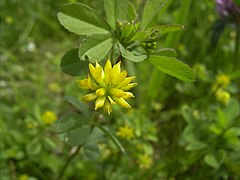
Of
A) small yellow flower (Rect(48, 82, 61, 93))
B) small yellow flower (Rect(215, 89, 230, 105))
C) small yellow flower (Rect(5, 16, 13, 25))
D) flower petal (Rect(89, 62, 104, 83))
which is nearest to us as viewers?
flower petal (Rect(89, 62, 104, 83))

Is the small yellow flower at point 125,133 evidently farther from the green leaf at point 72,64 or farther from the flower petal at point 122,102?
the flower petal at point 122,102

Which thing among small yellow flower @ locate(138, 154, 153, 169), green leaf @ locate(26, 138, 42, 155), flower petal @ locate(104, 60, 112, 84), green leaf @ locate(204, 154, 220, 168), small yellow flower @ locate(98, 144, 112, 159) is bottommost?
→ small yellow flower @ locate(138, 154, 153, 169)

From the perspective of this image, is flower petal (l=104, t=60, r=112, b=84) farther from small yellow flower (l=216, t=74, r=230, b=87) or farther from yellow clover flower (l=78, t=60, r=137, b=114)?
small yellow flower (l=216, t=74, r=230, b=87)

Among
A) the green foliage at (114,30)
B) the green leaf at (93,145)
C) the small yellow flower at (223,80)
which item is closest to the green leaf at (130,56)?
the green foliage at (114,30)

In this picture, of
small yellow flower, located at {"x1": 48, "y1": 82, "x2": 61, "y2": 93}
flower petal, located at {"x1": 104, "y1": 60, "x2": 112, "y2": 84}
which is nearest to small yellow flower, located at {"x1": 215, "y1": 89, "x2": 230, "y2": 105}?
small yellow flower, located at {"x1": 48, "y1": 82, "x2": 61, "y2": 93}

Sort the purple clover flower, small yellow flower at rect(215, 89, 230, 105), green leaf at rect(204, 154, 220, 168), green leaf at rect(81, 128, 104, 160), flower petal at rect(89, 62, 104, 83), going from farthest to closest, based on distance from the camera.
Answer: the purple clover flower
small yellow flower at rect(215, 89, 230, 105)
green leaf at rect(204, 154, 220, 168)
green leaf at rect(81, 128, 104, 160)
flower petal at rect(89, 62, 104, 83)

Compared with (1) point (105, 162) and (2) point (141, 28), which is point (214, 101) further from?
(2) point (141, 28)

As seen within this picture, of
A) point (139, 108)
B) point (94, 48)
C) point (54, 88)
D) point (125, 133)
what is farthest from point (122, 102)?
point (54, 88)

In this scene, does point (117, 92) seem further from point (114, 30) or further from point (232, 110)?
point (232, 110)
